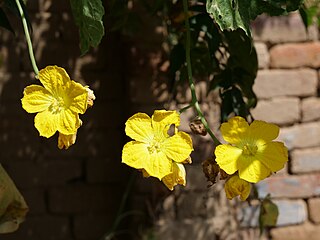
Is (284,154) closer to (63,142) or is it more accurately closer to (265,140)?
(265,140)

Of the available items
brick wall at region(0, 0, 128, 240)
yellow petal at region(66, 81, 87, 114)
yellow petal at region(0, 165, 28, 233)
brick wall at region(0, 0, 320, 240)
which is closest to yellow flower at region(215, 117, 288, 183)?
yellow petal at region(66, 81, 87, 114)

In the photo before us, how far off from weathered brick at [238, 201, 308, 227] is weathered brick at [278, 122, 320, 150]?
0.18 metres

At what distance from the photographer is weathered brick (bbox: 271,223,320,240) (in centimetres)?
258

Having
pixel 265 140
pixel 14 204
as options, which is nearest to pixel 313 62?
pixel 14 204

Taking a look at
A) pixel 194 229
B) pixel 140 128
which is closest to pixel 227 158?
pixel 140 128

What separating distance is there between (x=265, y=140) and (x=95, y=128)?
1.29 m

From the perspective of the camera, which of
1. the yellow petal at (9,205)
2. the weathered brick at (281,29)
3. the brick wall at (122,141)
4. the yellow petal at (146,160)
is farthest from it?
the weathered brick at (281,29)

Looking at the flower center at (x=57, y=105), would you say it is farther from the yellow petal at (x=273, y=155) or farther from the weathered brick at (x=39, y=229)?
the weathered brick at (x=39, y=229)

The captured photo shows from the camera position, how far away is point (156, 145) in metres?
1.23

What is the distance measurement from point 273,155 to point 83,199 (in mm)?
1372

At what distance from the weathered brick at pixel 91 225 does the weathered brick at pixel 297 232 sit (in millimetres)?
518

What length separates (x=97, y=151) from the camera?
2.51 meters

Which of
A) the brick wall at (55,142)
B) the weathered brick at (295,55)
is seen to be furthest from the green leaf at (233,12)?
the weathered brick at (295,55)

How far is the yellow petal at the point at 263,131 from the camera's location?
1.24m
